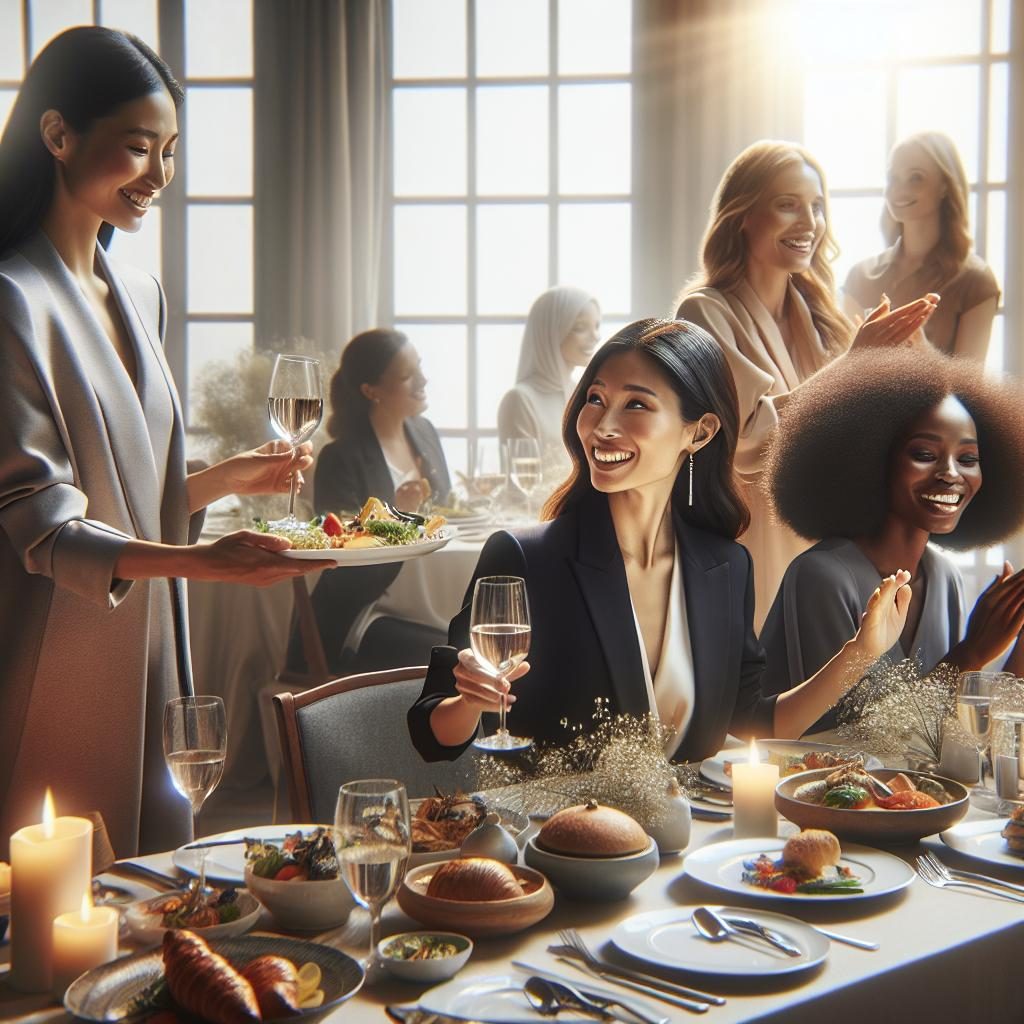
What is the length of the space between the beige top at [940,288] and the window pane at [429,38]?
8.35 feet

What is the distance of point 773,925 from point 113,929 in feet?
1.99

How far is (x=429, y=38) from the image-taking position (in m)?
5.66

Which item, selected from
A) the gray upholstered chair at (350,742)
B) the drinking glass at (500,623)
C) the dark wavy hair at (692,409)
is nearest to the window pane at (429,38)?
the dark wavy hair at (692,409)

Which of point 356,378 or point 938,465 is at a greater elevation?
point 356,378

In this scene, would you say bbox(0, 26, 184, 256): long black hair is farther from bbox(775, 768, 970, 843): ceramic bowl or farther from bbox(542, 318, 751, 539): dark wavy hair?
bbox(775, 768, 970, 843): ceramic bowl

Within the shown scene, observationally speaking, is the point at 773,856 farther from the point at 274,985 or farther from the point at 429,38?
the point at 429,38

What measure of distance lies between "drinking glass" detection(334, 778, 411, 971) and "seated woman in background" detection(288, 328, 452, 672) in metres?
2.92

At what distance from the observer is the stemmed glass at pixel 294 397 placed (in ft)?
5.78

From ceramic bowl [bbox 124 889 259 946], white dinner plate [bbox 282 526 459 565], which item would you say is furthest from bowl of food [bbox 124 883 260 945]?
white dinner plate [bbox 282 526 459 565]

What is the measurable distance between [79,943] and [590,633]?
98 centimetres

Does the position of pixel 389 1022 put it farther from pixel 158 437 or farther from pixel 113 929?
pixel 158 437

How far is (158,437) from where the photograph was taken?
1.98 m

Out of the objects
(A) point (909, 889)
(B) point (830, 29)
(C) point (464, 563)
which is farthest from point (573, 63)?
(A) point (909, 889)

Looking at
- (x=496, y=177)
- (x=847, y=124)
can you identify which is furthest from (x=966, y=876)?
(x=496, y=177)
